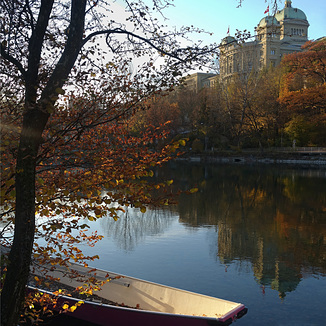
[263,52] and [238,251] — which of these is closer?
[238,251]

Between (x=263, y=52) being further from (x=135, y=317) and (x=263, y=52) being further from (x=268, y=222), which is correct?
(x=135, y=317)

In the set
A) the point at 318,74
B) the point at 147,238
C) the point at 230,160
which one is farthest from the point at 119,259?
the point at 230,160

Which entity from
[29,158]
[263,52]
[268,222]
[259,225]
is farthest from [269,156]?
[29,158]

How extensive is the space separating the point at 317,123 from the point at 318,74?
712 cm

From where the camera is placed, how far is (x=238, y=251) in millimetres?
14094

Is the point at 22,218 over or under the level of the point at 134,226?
over

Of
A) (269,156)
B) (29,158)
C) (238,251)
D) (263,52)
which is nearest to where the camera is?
(29,158)

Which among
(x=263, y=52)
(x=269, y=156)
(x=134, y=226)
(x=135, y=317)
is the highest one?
(x=263, y=52)

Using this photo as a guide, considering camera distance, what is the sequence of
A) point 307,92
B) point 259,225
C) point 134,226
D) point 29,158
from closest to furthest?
point 29,158
point 134,226
point 259,225
point 307,92

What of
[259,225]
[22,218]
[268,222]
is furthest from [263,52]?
[22,218]

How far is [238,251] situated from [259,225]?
480 centimetres

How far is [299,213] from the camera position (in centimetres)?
2125

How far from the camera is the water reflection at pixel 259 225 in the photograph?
41.0 feet

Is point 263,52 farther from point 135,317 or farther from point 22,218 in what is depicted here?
point 22,218
